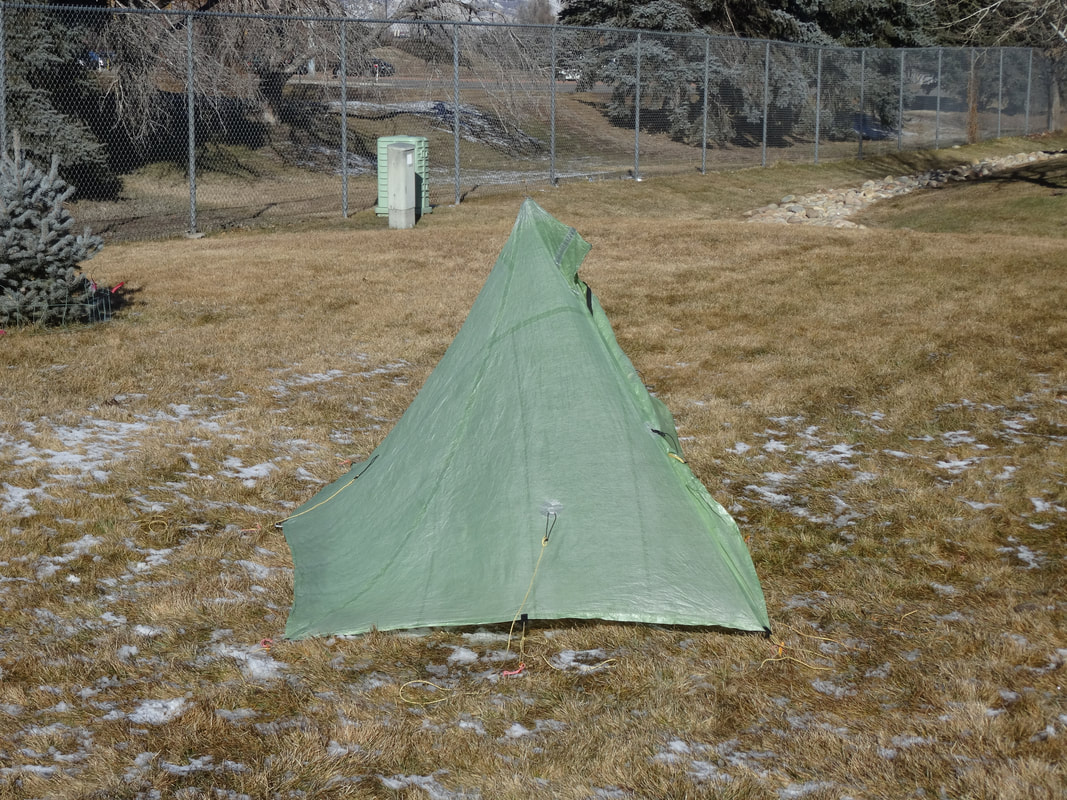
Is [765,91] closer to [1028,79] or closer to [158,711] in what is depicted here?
[1028,79]

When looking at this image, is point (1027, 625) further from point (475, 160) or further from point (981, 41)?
point (981, 41)

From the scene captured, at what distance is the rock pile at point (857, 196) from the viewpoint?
58.5ft

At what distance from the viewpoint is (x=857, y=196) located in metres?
21.4

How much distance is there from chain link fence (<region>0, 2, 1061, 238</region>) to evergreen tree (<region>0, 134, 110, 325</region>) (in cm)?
527

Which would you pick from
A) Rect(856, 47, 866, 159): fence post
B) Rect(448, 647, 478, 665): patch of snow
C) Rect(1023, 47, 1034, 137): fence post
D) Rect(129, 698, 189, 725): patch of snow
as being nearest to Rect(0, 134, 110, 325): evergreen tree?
Rect(129, 698, 189, 725): patch of snow

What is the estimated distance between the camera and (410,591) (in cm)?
440

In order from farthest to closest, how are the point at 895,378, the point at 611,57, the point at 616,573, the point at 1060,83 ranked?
the point at 1060,83, the point at 611,57, the point at 895,378, the point at 616,573

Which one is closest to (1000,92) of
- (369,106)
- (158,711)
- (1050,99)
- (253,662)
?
(1050,99)

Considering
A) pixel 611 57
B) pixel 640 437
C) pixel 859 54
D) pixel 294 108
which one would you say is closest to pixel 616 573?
pixel 640 437

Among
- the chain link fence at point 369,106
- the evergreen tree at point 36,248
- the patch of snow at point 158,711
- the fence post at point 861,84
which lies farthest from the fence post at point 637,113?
the patch of snow at point 158,711

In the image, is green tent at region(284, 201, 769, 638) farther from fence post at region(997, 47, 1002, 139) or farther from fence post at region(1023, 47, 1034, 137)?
fence post at region(1023, 47, 1034, 137)

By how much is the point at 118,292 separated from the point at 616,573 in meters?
7.97

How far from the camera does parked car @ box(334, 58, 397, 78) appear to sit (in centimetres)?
2023

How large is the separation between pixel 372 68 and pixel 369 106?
382cm
